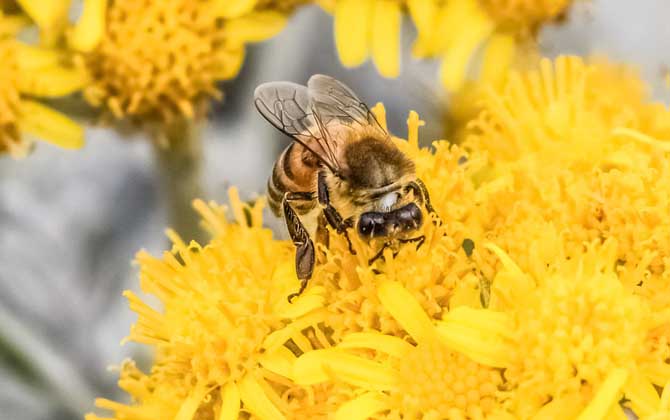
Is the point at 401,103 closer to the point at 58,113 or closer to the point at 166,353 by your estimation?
the point at 58,113

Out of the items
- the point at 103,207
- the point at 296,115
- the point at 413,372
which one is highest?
the point at 103,207

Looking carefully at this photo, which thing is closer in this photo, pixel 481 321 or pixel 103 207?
pixel 481 321

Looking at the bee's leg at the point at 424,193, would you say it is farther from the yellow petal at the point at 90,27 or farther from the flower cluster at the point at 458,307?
the yellow petal at the point at 90,27

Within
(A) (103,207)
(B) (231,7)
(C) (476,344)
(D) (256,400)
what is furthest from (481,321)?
(A) (103,207)

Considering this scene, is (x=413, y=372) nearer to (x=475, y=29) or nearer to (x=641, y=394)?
(x=641, y=394)

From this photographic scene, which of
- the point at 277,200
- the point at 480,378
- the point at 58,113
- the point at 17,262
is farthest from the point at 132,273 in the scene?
the point at 480,378

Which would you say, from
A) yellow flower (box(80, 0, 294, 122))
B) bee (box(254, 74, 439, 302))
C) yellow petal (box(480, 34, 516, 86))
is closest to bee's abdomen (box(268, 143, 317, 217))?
bee (box(254, 74, 439, 302))
